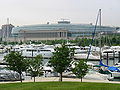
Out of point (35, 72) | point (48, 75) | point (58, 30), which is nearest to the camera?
point (35, 72)

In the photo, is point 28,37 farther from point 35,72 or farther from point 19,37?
point 35,72

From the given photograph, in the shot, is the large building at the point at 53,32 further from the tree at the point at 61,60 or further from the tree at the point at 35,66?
the tree at the point at 61,60

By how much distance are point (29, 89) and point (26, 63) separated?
11.1m

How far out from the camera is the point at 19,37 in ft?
539

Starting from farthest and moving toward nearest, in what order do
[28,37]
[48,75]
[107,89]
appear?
1. [28,37]
2. [48,75]
3. [107,89]

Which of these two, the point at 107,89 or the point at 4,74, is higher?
the point at 107,89

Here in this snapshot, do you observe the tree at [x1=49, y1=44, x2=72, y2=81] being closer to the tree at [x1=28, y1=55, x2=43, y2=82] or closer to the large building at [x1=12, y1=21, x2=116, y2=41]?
the tree at [x1=28, y1=55, x2=43, y2=82]

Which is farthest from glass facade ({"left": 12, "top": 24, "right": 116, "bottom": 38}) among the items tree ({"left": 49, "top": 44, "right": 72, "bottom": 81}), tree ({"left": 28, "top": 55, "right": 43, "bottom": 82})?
tree ({"left": 49, "top": 44, "right": 72, "bottom": 81})

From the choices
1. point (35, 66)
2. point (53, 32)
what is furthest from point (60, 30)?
point (35, 66)

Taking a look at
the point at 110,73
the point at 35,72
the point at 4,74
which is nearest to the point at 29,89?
the point at 35,72

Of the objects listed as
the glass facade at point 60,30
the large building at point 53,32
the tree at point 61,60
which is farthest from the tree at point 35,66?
the glass facade at point 60,30

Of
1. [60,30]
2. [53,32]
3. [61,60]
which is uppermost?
[60,30]

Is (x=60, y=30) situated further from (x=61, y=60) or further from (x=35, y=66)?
(x=61, y=60)

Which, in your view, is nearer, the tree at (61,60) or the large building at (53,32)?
the tree at (61,60)
